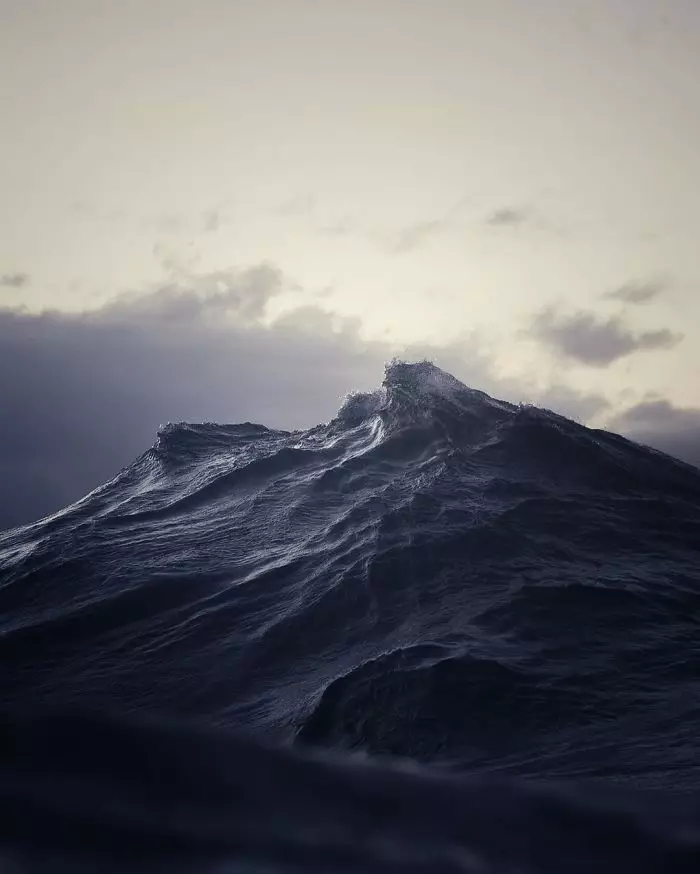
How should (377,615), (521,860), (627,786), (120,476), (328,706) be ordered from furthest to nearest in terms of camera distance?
(120,476) → (377,615) → (328,706) → (627,786) → (521,860)

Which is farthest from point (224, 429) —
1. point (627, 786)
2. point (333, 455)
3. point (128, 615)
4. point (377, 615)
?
point (627, 786)

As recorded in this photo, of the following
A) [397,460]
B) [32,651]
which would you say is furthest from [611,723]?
[397,460]

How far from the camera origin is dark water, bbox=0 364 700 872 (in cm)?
183

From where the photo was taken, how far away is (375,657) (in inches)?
303

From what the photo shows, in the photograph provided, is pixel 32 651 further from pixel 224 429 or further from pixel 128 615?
pixel 224 429

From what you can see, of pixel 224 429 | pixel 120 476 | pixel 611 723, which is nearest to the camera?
pixel 611 723

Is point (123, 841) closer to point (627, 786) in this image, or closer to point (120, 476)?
point (627, 786)

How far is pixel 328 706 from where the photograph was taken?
674 centimetres

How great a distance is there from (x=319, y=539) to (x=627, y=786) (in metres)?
8.87

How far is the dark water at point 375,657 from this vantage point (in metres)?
1.83

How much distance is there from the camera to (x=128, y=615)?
10820mm

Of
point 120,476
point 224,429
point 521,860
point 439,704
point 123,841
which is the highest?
point 224,429

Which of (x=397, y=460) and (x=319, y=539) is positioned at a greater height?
(x=397, y=460)

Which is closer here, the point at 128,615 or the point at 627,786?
the point at 627,786
